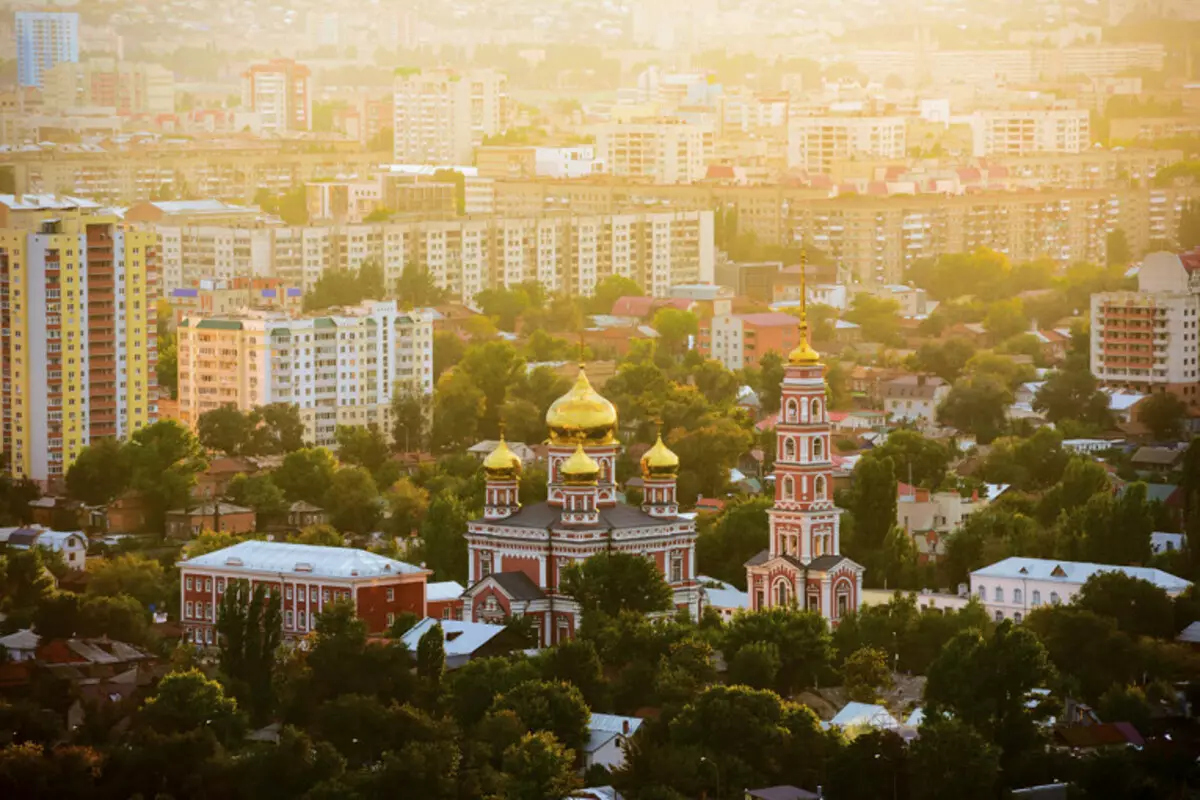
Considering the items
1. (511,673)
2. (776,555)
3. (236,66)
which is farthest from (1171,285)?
(236,66)

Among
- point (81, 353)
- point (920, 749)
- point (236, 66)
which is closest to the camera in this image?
point (920, 749)

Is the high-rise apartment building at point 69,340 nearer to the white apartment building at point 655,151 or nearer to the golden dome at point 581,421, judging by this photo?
the golden dome at point 581,421

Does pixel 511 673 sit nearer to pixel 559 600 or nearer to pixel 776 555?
pixel 559 600

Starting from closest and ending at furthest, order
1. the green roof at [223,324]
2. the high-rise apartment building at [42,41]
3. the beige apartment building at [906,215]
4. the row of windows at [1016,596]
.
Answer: the row of windows at [1016,596] → the green roof at [223,324] → the beige apartment building at [906,215] → the high-rise apartment building at [42,41]

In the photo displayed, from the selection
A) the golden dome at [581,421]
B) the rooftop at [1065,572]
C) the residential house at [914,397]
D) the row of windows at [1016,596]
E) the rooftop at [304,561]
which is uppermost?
the golden dome at [581,421]

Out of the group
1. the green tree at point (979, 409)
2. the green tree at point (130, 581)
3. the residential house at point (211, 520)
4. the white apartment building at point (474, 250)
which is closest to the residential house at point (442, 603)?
the green tree at point (130, 581)
